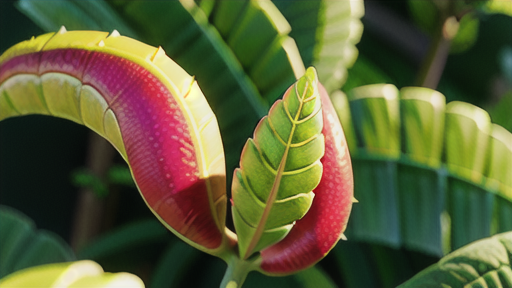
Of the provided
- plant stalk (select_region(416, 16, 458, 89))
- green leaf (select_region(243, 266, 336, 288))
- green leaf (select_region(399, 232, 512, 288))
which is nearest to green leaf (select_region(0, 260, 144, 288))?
green leaf (select_region(399, 232, 512, 288))

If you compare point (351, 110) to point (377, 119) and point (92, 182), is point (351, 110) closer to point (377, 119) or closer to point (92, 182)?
point (377, 119)

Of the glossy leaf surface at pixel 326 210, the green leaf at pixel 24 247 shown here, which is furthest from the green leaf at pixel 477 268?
the green leaf at pixel 24 247

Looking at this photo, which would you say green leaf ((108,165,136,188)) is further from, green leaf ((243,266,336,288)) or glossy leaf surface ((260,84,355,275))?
glossy leaf surface ((260,84,355,275))

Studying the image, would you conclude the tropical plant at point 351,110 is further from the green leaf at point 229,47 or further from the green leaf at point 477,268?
the green leaf at point 477,268

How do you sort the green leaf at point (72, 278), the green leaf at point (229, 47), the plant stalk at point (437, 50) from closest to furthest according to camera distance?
the green leaf at point (72, 278) < the green leaf at point (229, 47) < the plant stalk at point (437, 50)

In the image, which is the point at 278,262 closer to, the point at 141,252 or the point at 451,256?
the point at 451,256

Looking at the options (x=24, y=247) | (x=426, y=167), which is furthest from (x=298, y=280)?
(x=24, y=247)
